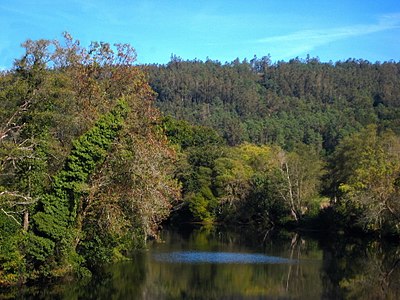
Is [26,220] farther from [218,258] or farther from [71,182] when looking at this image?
[218,258]

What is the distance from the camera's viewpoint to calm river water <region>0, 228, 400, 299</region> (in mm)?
31812

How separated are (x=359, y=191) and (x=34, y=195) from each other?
129 feet

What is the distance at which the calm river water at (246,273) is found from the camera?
31.8 m

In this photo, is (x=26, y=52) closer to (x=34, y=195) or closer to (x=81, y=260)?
(x=34, y=195)

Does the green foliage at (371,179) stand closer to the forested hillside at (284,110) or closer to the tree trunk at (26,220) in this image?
the tree trunk at (26,220)

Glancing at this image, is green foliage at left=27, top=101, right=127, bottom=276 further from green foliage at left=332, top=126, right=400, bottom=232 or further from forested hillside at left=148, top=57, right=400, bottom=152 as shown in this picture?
forested hillside at left=148, top=57, right=400, bottom=152

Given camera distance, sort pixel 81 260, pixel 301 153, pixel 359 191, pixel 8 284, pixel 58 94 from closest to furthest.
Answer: pixel 8 284 → pixel 58 94 → pixel 81 260 → pixel 359 191 → pixel 301 153

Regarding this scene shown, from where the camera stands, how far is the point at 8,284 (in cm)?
3039

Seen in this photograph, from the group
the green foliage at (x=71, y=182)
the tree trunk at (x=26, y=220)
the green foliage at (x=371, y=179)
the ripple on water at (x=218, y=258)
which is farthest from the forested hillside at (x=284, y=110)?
the tree trunk at (x=26, y=220)

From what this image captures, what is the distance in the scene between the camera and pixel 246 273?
39.0m

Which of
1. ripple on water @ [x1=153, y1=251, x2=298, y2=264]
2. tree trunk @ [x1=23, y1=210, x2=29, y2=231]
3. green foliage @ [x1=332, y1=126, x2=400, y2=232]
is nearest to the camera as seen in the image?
tree trunk @ [x1=23, y1=210, x2=29, y2=231]

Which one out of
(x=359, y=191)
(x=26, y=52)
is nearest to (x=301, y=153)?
(x=359, y=191)

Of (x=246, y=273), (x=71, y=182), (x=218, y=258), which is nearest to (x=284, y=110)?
(x=218, y=258)

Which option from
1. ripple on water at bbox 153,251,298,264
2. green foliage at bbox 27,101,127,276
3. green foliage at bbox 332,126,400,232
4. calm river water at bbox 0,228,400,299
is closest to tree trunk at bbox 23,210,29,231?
green foliage at bbox 27,101,127,276
